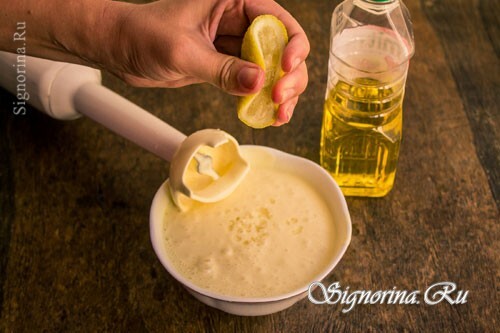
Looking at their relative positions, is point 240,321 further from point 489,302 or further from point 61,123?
point 61,123

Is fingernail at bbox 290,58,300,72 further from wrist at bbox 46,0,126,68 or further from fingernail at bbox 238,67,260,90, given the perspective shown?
wrist at bbox 46,0,126,68

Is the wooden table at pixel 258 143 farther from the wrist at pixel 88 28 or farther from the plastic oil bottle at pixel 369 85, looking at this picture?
the wrist at pixel 88 28

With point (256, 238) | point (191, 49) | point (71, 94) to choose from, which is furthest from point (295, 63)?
point (71, 94)

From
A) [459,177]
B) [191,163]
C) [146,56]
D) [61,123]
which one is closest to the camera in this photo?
[146,56]

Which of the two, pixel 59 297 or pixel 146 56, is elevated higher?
pixel 146 56

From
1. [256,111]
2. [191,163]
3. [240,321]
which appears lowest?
[240,321]

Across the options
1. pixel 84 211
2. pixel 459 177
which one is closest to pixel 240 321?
pixel 84 211

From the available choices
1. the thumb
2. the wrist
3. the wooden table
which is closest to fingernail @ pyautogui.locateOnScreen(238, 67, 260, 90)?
the thumb

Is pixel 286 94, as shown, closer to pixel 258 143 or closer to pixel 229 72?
pixel 229 72
